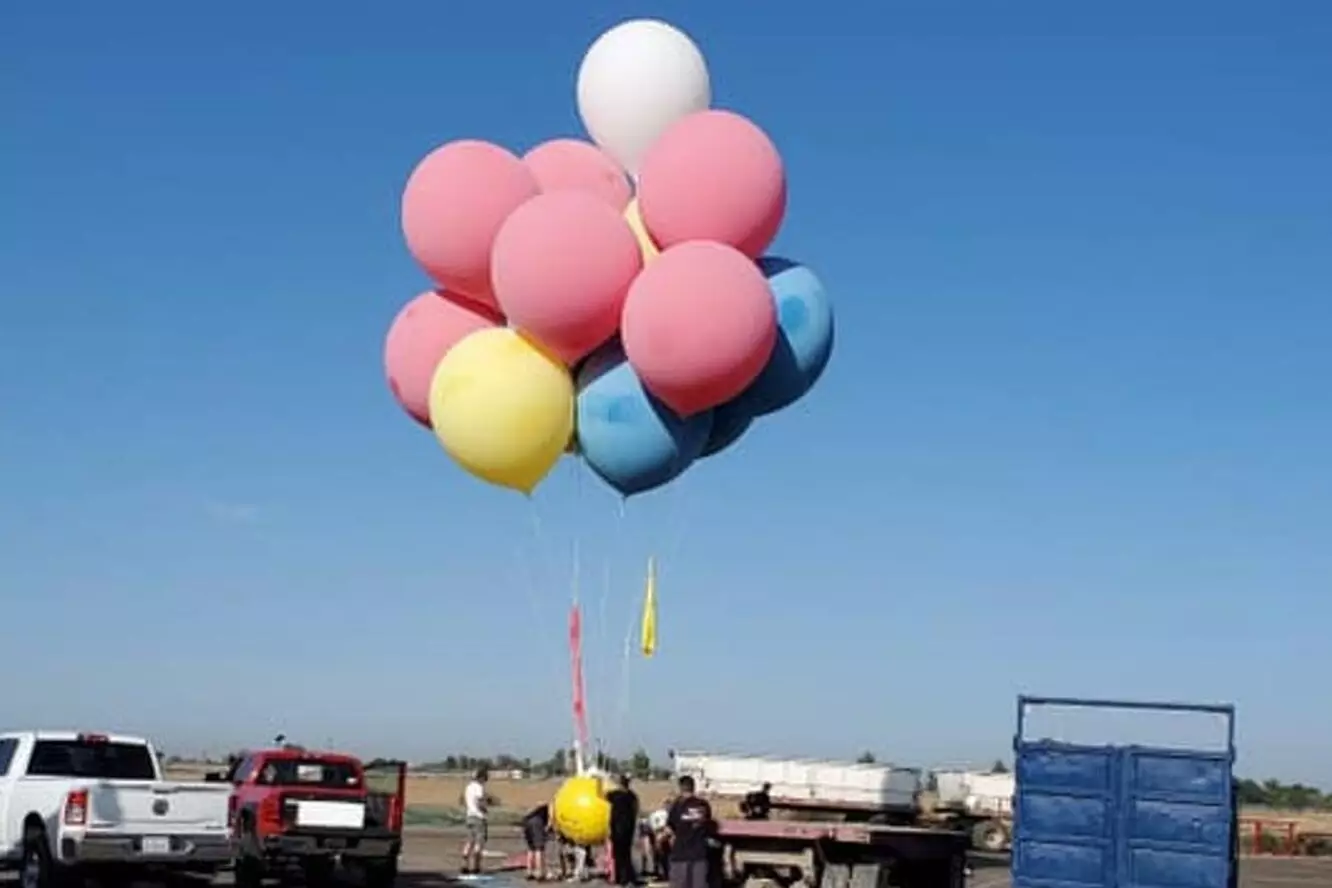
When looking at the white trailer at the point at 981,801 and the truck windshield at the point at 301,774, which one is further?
the white trailer at the point at 981,801

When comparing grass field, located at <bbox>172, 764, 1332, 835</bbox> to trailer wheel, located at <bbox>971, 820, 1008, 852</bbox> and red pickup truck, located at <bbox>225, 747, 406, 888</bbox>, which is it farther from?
red pickup truck, located at <bbox>225, 747, 406, 888</bbox>

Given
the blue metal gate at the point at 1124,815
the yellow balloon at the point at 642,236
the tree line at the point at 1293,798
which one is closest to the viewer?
the yellow balloon at the point at 642,236

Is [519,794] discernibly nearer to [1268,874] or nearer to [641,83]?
[1268,874]

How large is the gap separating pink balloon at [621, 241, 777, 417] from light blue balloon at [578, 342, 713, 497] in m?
0.33

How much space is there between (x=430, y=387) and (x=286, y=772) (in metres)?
9.63

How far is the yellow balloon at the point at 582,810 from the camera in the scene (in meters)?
15.5

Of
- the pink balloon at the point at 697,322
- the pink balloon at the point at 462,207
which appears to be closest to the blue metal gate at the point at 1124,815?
the pink balloon at the point at 697,322

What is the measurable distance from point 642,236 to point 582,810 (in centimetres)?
439

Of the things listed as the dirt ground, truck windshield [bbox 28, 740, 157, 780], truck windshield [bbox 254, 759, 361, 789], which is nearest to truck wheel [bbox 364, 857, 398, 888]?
truck windshield [bbox 254, 759, 361, 789]

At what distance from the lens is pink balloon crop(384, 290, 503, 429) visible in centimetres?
1502

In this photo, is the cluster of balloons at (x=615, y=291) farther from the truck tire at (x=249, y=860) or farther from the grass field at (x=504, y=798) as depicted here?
the grass field at (x=504, y=798)

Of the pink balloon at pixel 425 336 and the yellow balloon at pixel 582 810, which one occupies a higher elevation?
the pink balloon at pixel 425 336

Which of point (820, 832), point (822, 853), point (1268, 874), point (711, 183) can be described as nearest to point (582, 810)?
point (820, 832)

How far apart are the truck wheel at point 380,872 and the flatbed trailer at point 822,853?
519 centimetres
